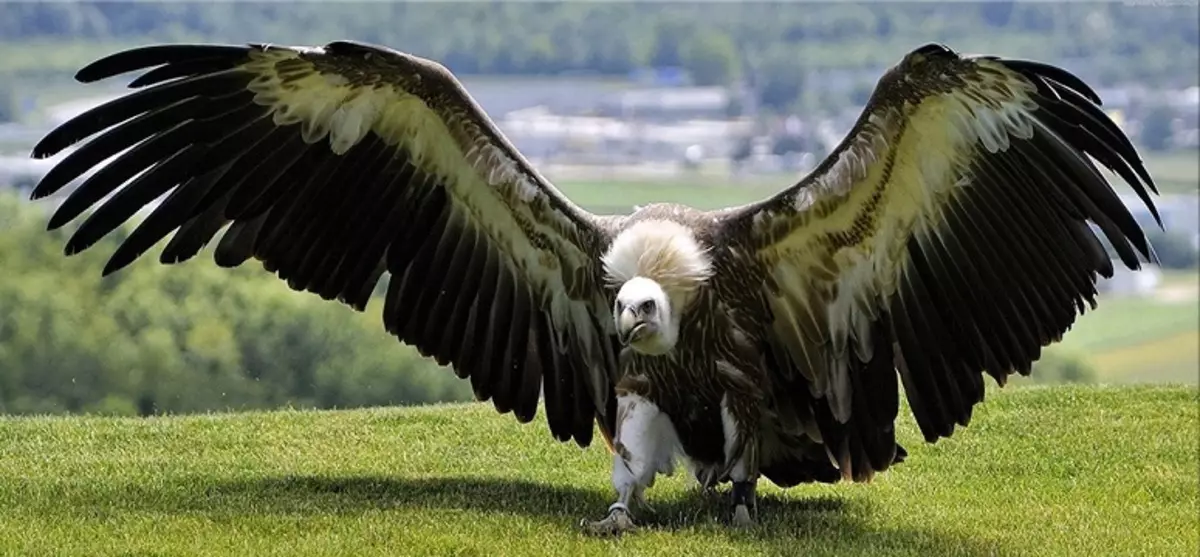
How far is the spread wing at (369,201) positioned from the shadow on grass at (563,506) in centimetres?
49

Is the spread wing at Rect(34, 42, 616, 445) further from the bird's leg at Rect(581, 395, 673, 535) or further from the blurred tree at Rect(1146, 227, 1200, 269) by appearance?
the blurred tree at Rect(1146, 227, 1200, 269)

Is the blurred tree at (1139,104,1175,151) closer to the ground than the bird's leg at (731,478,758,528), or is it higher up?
higher up

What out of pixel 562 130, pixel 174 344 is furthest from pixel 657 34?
pixel 174 344

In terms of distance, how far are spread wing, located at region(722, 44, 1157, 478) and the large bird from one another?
0.01m

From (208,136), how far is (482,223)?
1317mm

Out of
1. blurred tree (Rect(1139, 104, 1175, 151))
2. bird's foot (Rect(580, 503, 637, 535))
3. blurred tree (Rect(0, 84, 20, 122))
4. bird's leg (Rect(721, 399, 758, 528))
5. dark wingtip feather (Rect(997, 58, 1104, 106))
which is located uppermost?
Result: blurred tree (Rect(1139, 104, 1175, 151))

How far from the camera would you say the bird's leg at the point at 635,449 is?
754 cm

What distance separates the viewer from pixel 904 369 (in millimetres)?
7965

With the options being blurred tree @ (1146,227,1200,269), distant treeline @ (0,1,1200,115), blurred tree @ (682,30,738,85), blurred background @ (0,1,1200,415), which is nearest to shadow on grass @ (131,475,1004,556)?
blurred background @ (0,1,1200,415)

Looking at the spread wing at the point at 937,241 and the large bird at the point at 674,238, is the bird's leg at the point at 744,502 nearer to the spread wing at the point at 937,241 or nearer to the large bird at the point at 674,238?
the large bird at the point at 674,238

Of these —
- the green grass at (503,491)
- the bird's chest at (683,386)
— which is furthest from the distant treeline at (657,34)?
the bird's chest at (683,386)

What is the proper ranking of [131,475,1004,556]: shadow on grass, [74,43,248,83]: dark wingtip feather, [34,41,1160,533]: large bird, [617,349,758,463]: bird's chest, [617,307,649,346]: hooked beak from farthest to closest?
[617,349,758,463]: bird's chest, [131,475,1004,556]: shadow on grass, [34,41,1160,533]: large bird, [617,307,649,346]: hooked beak, [74,43,248,83]: dark wingtip feather

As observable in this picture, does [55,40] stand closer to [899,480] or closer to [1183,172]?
[1183,172]

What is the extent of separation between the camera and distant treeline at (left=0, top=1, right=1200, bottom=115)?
117 feet
